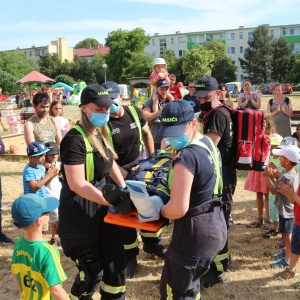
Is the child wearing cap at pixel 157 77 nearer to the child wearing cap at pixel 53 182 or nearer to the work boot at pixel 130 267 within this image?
the child wearing cap at pixel 53 182

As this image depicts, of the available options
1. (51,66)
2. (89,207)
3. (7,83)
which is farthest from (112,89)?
(51,66)

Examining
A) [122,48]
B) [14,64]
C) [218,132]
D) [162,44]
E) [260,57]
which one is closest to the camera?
[218,132]

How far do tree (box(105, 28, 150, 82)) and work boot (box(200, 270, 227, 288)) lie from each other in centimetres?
6271

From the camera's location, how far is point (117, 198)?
2758 millimetres

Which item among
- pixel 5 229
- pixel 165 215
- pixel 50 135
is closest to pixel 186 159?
pixel 165 215

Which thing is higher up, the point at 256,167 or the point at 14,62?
the point at 14,62

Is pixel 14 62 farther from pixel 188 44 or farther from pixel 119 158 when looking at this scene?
pixel 119 158

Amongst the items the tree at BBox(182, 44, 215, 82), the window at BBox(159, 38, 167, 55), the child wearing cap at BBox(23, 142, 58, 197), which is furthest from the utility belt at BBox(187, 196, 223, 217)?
the window at BBox(159, 38, 167, 55)

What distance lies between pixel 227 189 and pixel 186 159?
1845 mm

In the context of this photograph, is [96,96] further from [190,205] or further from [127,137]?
[127,137]

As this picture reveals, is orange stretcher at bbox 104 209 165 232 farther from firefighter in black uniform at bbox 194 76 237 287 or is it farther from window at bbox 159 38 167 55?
window at bbox 159 38 167 55

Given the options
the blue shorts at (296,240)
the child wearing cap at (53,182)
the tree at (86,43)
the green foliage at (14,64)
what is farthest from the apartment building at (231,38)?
the blue shorts at (296,240)

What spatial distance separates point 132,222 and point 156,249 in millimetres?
2241

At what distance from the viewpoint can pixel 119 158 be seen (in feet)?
14.2
